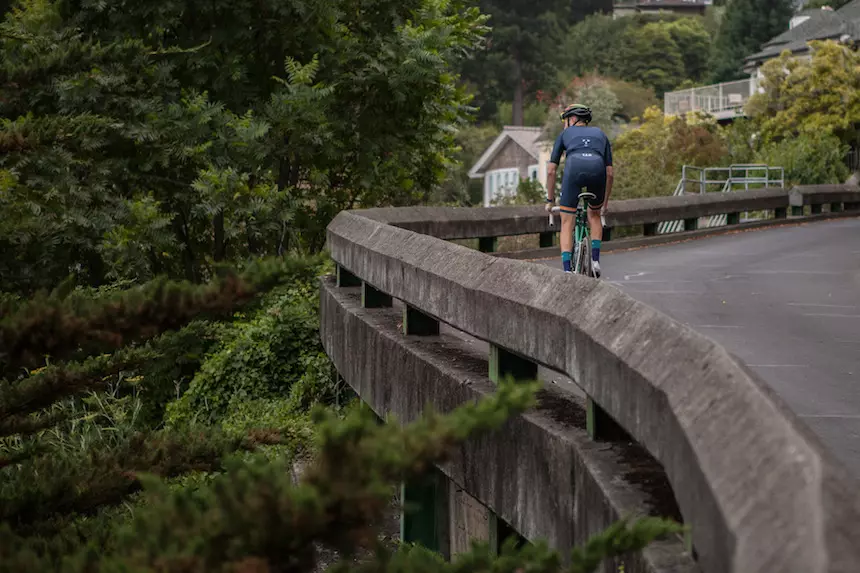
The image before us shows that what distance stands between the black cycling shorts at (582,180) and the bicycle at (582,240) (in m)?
0.07

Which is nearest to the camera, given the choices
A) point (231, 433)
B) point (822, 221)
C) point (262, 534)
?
point (262, 534)

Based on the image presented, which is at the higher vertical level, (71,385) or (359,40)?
(359,40)

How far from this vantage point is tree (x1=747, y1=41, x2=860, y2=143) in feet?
182

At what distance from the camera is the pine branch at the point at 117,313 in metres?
2.86

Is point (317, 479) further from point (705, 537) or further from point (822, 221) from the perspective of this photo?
point (822, 221)

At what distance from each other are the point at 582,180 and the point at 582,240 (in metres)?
0.60

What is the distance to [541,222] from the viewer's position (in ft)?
62.1

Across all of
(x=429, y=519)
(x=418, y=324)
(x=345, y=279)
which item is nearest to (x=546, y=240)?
(x=345, y=279)

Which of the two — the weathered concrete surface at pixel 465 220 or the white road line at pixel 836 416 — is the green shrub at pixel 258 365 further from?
the white road line at pixel 836 416

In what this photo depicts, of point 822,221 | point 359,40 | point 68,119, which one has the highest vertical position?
point 359,40

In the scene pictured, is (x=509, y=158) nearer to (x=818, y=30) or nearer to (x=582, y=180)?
(x=818, y=30)

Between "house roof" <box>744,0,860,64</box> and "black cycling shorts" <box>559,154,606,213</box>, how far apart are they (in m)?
61.3

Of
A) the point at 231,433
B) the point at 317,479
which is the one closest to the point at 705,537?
the point at 317,479

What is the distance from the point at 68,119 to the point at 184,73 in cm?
1265
